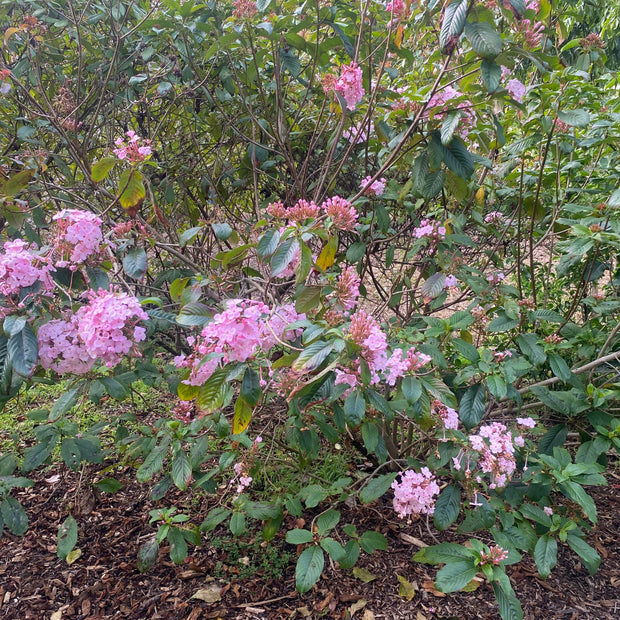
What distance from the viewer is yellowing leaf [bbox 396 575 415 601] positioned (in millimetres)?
1738

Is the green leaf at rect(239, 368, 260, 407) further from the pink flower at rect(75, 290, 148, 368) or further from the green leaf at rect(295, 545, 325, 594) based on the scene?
the green leaf at rect(295, 545, 325, 594)

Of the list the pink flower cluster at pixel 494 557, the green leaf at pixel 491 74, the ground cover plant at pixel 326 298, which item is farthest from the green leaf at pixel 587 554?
the green leaf at pixel 491 74

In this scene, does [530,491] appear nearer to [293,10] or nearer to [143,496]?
[143,496]

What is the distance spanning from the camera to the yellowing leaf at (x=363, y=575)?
1801 millimetres

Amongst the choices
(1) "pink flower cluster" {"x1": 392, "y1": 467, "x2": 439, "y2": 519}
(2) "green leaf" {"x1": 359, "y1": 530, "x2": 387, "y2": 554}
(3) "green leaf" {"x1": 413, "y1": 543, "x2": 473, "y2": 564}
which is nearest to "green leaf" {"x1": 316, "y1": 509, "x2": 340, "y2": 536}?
(2) "green leaf" {"x1": 359, "y1": 530, "x2": 387, "y2": 554}

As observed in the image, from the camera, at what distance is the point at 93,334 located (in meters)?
1.16

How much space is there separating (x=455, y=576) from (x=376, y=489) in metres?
0.41

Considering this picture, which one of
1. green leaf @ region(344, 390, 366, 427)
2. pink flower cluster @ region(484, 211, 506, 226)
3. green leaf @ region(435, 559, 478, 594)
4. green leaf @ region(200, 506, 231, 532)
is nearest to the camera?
green leaf @ region(344, 390, 366, 427)

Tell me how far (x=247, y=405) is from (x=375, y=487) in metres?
0.75

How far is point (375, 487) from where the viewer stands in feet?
5.47

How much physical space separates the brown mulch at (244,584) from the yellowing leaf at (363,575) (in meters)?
0.03

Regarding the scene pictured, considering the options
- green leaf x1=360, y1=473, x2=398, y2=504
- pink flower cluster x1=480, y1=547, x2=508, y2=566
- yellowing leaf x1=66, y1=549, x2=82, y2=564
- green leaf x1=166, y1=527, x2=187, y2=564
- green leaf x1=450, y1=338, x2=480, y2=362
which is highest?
green leaf x1=450, y1=338, x2=480, y2=362

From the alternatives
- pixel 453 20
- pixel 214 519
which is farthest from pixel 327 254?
pixel 214 519

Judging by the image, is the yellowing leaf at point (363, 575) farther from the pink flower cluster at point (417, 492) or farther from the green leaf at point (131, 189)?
the green leaf at point (131, 189)
